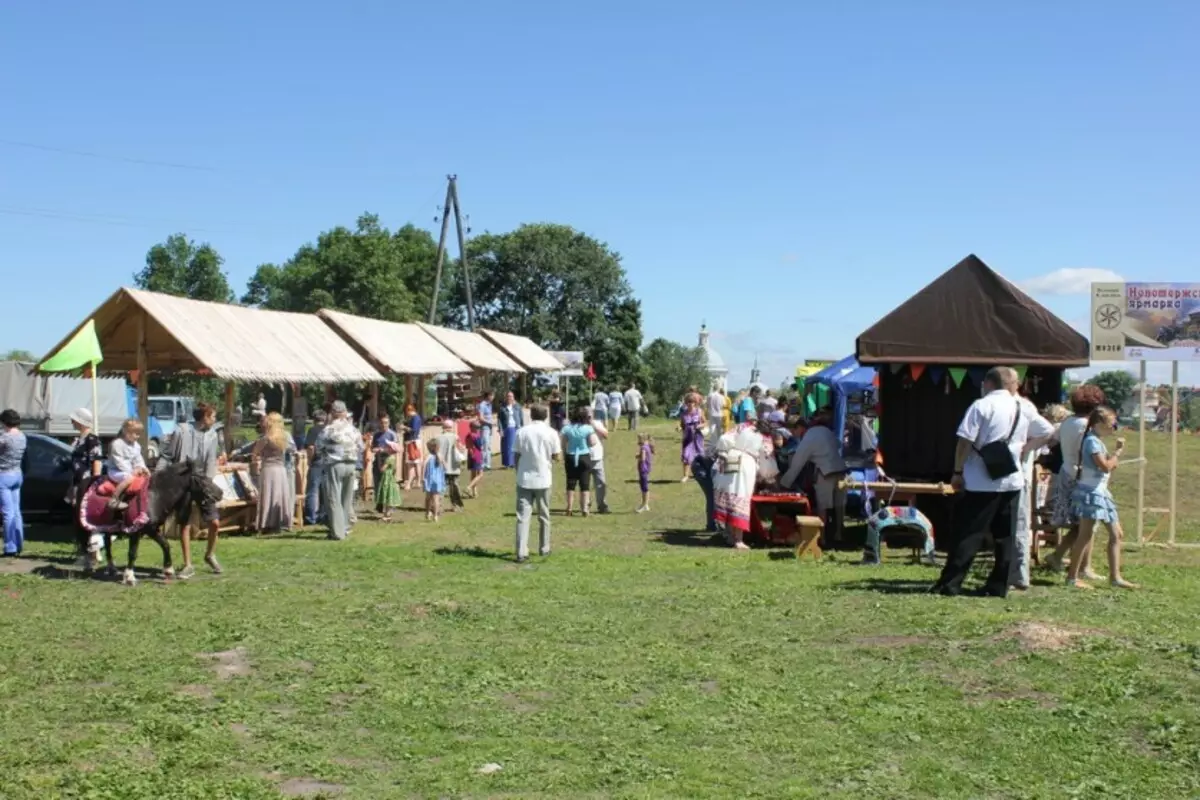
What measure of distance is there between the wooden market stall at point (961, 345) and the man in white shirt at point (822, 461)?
1.03 metres

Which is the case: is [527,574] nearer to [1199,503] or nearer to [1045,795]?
[1045,795]

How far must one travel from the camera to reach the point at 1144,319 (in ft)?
48.1

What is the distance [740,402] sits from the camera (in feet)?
82.3

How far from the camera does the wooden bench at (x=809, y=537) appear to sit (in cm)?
1334

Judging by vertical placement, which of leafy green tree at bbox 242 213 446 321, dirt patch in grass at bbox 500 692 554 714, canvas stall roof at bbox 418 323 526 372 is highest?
leafy green tree at bbox 242 213 446 321

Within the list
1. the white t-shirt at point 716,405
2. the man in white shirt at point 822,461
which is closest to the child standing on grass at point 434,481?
the man in white shirt at point 822,461

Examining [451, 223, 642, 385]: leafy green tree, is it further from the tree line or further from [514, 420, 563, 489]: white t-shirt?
[514, 420, 563, 489]: white t-shirt

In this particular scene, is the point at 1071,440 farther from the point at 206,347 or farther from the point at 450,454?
the point at 206,347

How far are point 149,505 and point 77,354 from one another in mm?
4729

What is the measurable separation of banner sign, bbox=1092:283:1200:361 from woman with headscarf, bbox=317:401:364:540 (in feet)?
31.2

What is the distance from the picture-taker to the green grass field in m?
5.67

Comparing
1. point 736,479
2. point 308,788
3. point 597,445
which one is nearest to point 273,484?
point 597,445

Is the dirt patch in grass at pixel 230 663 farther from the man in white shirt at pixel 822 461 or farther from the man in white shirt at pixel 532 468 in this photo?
the man in white shirt at pixel 822 461

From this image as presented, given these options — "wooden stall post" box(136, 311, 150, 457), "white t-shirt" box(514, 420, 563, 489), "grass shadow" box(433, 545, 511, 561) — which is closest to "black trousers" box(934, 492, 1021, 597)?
"white t-shirt" box(514, 420, 563, 489)
